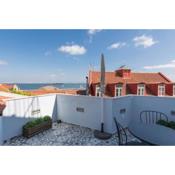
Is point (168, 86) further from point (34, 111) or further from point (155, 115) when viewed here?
point (34, 111)

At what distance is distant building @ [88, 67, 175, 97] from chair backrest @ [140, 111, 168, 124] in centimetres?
547

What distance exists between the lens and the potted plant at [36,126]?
3825mm

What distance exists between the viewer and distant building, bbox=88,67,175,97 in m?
10.2

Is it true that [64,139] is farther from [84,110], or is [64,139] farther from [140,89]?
[140,89]

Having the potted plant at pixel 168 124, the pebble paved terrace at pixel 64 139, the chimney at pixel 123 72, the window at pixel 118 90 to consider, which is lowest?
the pebble paved terrace at pixel 64 139

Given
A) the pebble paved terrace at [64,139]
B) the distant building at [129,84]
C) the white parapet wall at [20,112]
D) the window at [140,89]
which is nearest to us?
the pebble paved terrace at [64,139]

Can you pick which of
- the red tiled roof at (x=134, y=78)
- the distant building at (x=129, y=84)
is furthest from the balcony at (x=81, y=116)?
the red tiled roof at (x=134, y=78)

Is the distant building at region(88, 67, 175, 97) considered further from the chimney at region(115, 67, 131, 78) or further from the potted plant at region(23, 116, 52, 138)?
the potted plant at region(23, 116, 52, 138)

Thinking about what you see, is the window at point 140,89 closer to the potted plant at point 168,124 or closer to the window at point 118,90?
the window at point 118,90

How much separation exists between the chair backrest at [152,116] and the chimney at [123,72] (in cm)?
682

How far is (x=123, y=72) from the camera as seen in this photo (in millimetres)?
10953

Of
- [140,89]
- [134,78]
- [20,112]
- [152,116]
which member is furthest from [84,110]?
[134,78]

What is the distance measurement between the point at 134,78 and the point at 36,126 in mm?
8623
